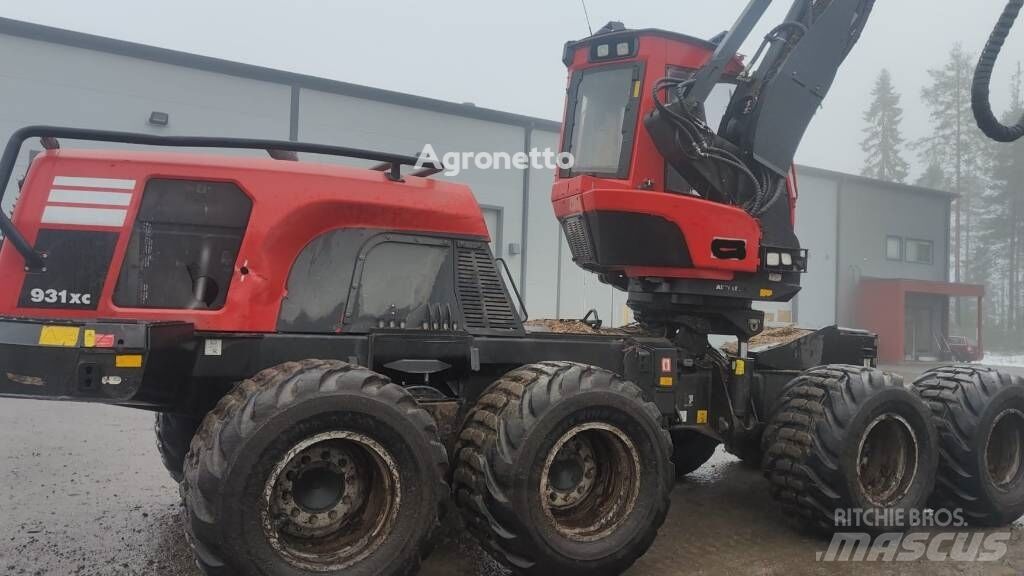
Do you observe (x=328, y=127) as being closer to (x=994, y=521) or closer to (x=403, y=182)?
(x=403, y=182)

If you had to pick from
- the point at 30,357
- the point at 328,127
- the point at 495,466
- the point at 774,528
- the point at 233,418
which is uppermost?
the point at 328,127

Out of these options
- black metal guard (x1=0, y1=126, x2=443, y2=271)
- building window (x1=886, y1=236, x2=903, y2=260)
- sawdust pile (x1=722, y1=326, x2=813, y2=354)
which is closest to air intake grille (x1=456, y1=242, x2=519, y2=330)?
black metal guard (x1=0, y1=126, x2=443, y2=271)

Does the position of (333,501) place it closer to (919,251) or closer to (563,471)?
(563,471)

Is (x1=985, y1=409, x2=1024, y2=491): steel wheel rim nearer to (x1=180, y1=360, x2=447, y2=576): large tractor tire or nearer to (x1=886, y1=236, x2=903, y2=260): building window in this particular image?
(x1=180, y1=360, x2=447, y2=576): large tractor tire

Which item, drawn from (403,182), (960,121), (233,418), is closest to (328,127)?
(403,182)

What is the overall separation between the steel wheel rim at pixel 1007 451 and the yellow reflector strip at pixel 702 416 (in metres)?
2.32

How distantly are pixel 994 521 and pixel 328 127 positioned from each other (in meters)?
15.1

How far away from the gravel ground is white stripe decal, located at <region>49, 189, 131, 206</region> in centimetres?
217

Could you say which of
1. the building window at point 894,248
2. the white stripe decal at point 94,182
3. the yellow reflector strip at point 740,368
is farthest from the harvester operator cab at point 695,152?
the building window at point 894,248

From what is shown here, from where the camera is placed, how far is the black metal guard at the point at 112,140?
371cm

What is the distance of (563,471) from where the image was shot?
4.45 metres

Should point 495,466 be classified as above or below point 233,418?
below

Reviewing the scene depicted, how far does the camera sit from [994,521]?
229 inches

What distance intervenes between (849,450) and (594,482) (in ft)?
6.07
